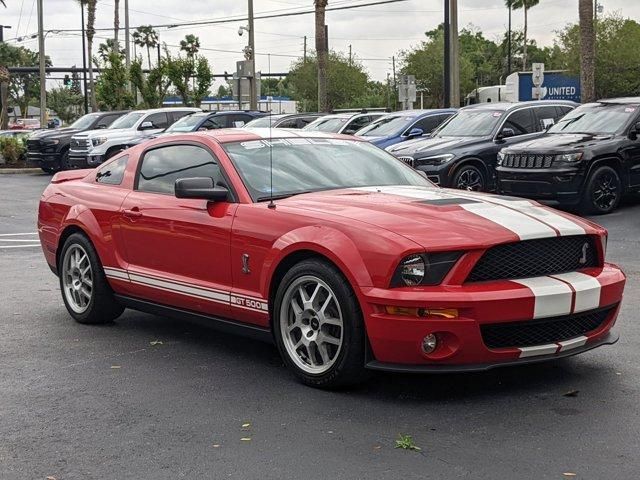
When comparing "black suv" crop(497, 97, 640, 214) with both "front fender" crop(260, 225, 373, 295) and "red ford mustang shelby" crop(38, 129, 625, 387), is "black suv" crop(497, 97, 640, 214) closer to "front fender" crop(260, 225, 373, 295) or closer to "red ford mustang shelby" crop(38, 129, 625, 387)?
"red ford mustang shelby" crop(38, 129, 625, 387)

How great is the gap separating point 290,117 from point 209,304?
1899 centimetres

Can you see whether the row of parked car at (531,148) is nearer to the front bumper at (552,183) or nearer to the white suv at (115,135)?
the front bumper at (552,183)

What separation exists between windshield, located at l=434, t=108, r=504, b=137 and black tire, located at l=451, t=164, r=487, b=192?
2.71 ft

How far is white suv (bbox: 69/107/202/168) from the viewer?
2570 centimetres

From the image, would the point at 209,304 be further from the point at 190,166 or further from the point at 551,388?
the point at 551,388

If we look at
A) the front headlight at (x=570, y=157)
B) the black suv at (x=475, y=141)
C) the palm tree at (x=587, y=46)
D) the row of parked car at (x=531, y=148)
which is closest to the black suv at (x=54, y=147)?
the row of parked car at (x=531, y=148)

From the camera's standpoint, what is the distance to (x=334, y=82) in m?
75.4

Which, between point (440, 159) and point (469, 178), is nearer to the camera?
point (440, 159)

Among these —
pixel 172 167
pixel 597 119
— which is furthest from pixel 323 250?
pixel 597 119

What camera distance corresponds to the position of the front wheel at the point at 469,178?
1631 centimetres

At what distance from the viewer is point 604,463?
14.1ft

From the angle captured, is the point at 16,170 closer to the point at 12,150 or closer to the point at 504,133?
the point at 12,150

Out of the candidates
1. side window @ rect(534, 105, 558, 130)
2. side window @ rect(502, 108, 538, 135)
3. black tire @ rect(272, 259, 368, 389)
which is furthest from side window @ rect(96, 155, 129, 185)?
side window @ rect(534, 105, 558, 130)

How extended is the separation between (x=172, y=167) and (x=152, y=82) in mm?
39442
